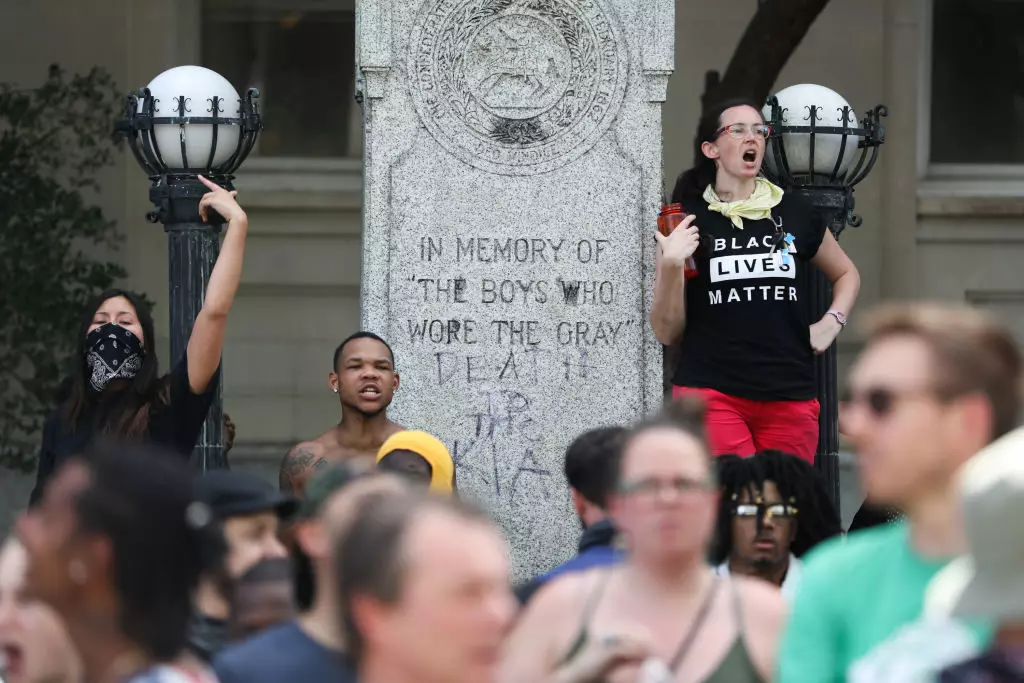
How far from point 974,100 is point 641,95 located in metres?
6.19

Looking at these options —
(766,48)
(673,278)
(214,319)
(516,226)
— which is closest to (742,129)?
(673,278)

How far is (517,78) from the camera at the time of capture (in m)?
8.41

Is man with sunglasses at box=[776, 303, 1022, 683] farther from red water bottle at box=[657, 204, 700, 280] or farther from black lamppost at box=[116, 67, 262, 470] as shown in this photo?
black lamppost at box=[116, 67, 262, 470]

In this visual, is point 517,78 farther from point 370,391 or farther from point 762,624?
point 762,624

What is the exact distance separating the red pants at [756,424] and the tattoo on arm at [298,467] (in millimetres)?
1313

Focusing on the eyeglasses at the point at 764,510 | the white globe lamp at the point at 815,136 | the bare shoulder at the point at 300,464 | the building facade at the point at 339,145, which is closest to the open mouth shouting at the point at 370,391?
the bare shoulder at the point at 300,464

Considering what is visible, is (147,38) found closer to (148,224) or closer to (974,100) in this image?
(148,224)

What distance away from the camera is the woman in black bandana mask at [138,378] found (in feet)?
19.9

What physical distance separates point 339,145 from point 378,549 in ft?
34.3

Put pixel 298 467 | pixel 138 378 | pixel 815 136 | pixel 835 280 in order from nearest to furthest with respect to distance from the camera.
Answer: pixel 138 378 → pixel 298 467 → pixel 835 280 → pixel 815 136

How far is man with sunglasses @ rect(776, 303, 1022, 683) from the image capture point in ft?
11.7

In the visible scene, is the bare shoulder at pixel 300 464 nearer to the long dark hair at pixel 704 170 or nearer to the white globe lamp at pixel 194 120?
the long dark hair at pixel 704 170

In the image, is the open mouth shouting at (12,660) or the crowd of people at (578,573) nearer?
the crowd of people at (578,573)

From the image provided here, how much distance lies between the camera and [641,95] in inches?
332
